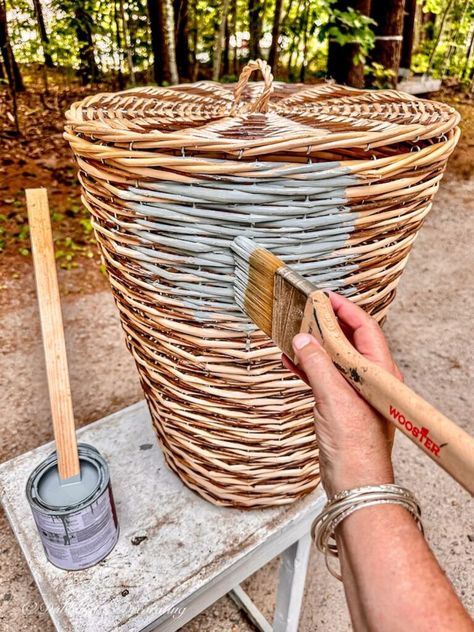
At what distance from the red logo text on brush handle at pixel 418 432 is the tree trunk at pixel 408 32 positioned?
5320mm

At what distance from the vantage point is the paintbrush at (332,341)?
42 centimetres

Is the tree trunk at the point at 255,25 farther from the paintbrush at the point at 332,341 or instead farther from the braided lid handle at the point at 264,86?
the paintbrush at the point at 332,341

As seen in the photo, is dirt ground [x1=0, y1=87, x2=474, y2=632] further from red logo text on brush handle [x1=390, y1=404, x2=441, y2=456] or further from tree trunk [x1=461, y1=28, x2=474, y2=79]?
tree trunk [x1=461, y1=28, x2=474, y2=79]

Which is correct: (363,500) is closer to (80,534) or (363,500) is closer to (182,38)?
(80,534)

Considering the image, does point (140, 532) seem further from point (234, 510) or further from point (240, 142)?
point (240, 142)

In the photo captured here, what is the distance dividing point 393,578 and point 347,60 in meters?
3.40

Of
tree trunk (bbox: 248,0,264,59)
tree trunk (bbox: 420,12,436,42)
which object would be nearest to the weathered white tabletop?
tree trunk (bbox: 248,0,264,59)

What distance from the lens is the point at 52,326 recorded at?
89 centimetres

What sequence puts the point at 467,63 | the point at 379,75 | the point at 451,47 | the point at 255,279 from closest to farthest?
the point at 255,279 < the point at 379,75 < the point at 451,47 < the point at 467,63

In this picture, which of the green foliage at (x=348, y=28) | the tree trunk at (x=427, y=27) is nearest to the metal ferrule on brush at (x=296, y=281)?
the green foliage at (x=348, y=28)

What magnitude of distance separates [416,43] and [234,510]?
7261 millimetres

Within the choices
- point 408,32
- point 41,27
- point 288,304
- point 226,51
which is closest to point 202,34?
point 226,51

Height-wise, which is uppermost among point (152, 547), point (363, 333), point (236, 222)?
point (236, 222)

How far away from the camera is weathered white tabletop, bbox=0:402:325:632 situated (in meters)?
0.86
